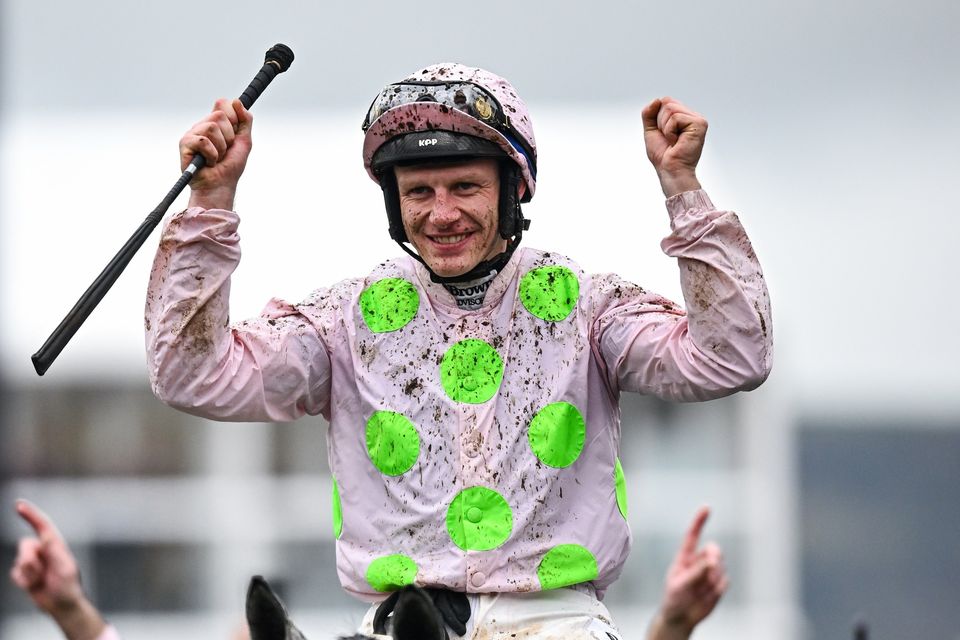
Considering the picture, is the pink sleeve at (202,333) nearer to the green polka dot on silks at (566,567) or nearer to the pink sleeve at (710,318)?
the green polka dot on silks at (566,567)

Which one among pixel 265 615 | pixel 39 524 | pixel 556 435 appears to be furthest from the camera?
pixel 556 435

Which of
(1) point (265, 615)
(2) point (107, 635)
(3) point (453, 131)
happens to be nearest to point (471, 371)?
(3) point (453, 131)

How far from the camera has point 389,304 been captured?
4.83 metres

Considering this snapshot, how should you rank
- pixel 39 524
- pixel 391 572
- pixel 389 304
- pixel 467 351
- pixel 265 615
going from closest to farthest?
pixel 39 524 < pixel 265 615 < pixel 391 572 < pixel 467 351 < pixel 389 304

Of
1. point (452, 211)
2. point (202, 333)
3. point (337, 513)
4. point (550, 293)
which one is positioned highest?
point (452, 211)

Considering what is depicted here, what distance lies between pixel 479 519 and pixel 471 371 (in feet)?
1.42

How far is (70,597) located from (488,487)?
143 centimetres

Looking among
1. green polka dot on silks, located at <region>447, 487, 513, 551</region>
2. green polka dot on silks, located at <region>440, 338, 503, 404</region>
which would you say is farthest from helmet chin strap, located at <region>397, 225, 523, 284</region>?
green polka dot on silks, located at <region>447, 487, 513, 551</region>

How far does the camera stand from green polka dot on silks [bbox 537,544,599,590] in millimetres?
4488

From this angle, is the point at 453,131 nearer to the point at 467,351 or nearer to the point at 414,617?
the point at 467,351

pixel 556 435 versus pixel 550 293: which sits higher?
pixel 550 293

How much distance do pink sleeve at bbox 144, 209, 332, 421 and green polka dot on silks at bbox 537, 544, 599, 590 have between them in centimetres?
90

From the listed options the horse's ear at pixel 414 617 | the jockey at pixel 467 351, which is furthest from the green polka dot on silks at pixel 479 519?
the horse's ear at pixel 414 617

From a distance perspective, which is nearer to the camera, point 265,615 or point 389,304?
point 265,615
